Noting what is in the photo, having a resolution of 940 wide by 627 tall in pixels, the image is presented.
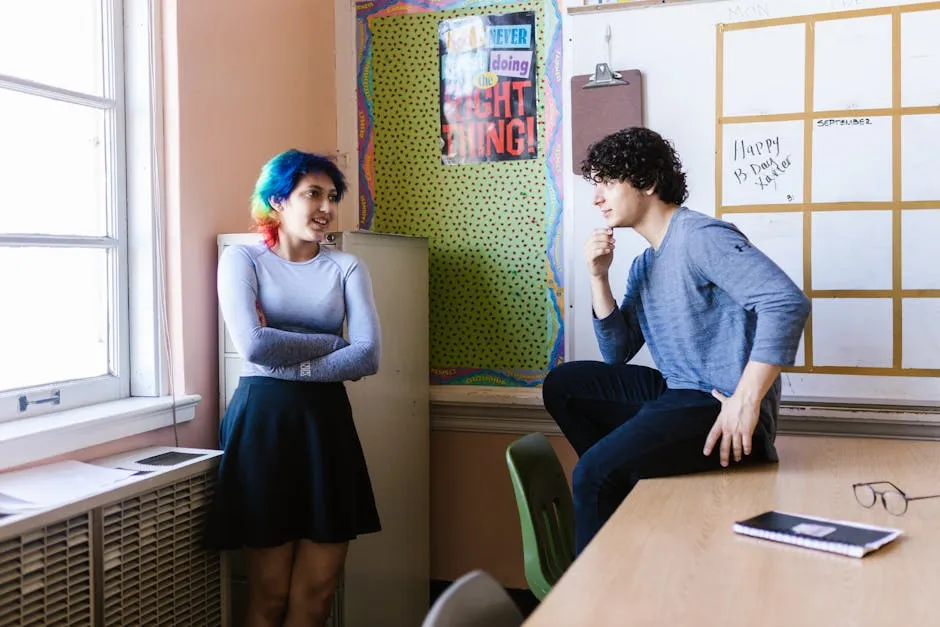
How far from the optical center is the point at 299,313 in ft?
7.80

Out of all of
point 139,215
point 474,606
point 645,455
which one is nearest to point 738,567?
point 474,606

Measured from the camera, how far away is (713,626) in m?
1.13

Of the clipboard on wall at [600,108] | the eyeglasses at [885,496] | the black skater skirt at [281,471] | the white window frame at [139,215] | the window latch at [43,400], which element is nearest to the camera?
the eyeglasses at [885,496]

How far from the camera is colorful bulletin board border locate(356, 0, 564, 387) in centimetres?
309

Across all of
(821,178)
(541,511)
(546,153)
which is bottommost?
(541,511)

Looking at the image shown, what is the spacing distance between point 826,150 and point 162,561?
7.56ft

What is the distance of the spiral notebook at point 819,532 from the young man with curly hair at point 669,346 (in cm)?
38

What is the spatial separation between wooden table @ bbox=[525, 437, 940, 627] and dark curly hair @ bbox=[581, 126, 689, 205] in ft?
2.46

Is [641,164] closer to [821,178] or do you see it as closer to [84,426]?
[821,178]

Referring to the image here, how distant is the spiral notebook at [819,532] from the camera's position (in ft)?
4.65

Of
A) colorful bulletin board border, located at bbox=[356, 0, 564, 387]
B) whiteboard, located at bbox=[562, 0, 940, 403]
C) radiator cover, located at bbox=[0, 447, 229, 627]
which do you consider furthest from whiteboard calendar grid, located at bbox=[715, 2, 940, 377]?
radiator cover, located at bbox=[0, 447, 229, 627]

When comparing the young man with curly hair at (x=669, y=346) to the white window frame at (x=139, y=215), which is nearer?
the young man with curly hair at (x=669, y=346)

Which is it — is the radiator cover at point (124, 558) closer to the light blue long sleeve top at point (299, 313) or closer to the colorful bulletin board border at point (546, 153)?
the light blue long sleeve top at point (299, 313)

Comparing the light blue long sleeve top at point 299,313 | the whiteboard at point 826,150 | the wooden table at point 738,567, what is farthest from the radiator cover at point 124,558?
the whiteboard at point 826,150
